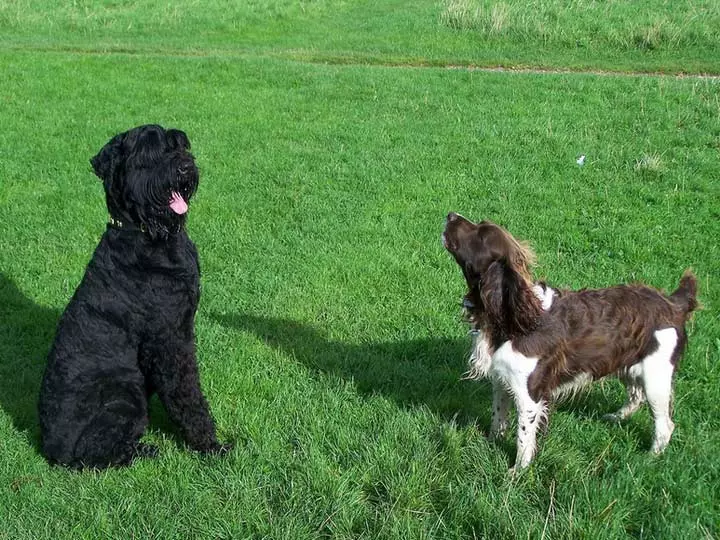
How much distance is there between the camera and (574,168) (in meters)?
8.77

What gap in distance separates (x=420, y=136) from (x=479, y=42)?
7.25 meters

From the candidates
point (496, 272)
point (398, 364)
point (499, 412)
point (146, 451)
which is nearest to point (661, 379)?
point (499, 412)

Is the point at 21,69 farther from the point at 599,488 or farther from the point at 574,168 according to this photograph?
the point at 599,488

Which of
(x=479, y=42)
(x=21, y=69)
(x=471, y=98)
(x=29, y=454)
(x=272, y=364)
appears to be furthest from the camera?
(x=479, y=42)

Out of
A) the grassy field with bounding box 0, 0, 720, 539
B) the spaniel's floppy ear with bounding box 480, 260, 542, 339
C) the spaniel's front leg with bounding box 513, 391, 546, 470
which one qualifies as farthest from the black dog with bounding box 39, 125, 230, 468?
the spaniel's front leg with bounding box 513, 391, 546, 470

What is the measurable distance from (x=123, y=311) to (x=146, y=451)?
3.04 feet

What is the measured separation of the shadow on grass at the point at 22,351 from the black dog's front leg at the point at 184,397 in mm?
947

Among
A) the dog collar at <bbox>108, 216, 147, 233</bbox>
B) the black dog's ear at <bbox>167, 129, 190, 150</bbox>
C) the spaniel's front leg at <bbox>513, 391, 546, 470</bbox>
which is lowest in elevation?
the spaniel's front leg at <bbox>513, 391, 546, 470</bbox>

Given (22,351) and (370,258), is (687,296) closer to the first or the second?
(370,258)

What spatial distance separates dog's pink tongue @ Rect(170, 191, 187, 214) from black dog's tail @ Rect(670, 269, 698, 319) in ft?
9.97

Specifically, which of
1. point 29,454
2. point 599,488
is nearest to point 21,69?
point 29,454

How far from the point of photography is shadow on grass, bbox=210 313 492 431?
465cm

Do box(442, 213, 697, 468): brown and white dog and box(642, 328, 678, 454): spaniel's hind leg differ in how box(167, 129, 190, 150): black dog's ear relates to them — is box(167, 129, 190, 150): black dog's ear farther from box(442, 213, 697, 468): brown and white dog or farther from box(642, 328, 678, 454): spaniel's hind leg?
box(642, 328, 678, 454): spaniel's hind leg

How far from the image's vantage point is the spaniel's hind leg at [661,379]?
155 inches
